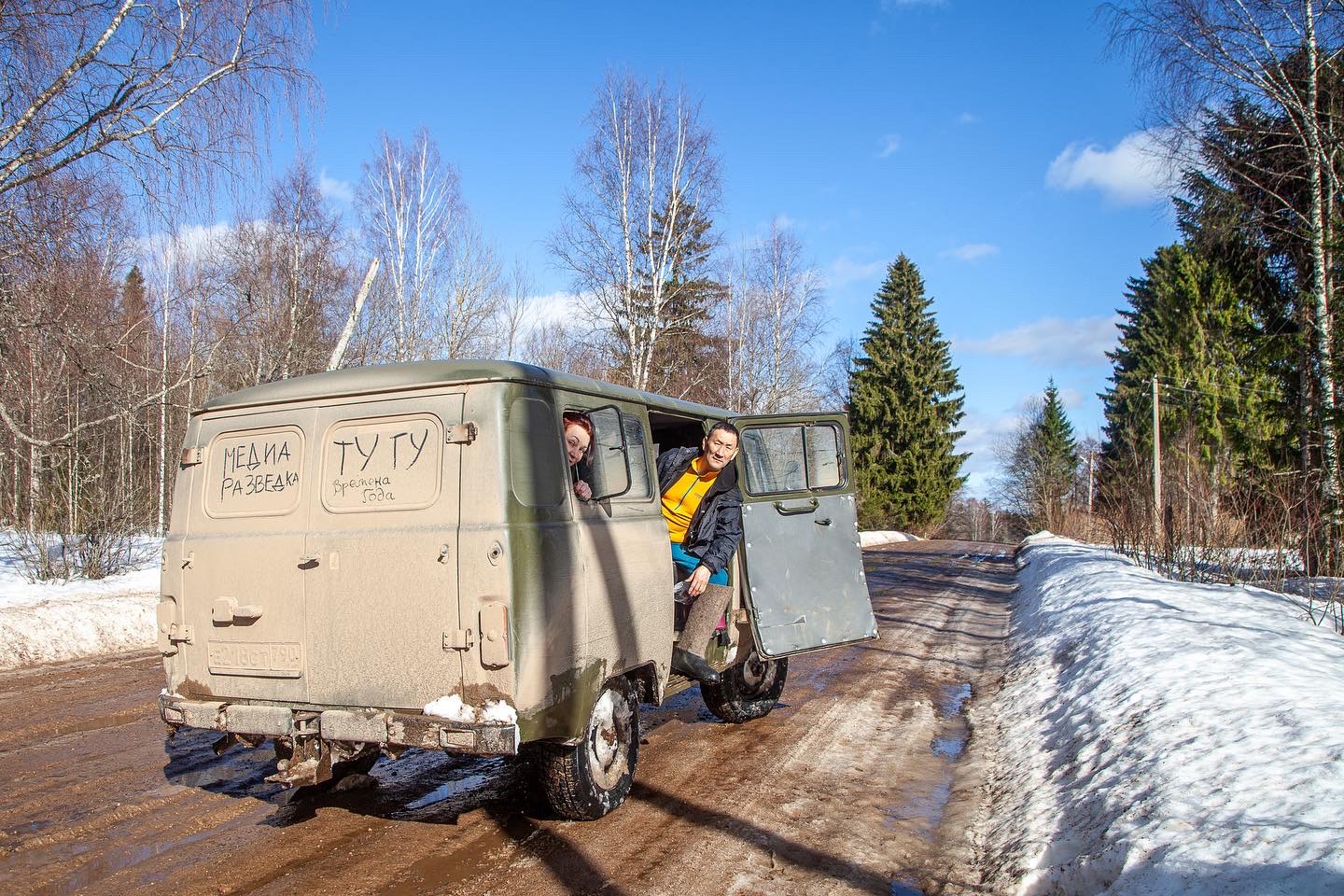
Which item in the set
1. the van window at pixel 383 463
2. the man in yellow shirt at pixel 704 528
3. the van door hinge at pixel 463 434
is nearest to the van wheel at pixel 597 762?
the man in yellow shirt at pixel 704 528

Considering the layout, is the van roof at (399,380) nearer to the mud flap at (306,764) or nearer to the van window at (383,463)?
the van window at (383,463)

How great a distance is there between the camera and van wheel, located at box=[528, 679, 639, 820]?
4227mm

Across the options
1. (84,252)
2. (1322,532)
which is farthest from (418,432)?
(1322,532)

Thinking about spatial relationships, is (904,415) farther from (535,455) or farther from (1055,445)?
(535,455)

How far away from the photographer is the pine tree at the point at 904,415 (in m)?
41.3

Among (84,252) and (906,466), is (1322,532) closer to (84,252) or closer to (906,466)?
(84,252)

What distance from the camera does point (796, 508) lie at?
6.21 m

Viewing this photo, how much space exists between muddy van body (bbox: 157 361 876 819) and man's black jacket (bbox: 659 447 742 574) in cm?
71

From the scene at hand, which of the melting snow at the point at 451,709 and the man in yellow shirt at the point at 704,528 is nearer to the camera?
the melting snow at the point at 451,709

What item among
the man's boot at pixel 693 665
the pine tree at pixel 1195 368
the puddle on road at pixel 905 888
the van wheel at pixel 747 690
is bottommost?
the puddle on road at pixel 905 888

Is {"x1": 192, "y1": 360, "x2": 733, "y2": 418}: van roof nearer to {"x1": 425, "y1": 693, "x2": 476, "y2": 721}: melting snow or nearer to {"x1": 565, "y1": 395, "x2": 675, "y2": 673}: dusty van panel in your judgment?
{"x1": 565, "y1": 395, "x2": 675, "y2": 673}: dusty van panel

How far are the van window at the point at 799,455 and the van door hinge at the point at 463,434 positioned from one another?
285cm

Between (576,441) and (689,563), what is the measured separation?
174cm

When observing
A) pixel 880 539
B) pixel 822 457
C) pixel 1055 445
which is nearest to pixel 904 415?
pixel 880 539
